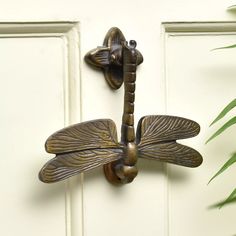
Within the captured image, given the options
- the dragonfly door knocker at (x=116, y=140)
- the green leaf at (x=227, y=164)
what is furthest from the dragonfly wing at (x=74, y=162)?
the green leaf at (x=227, y=164)

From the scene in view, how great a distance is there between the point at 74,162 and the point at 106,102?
0.09 metres

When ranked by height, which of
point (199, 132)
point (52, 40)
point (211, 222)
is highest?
point (52, 40)

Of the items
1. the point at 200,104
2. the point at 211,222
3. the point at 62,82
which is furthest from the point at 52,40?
the point at 211,222

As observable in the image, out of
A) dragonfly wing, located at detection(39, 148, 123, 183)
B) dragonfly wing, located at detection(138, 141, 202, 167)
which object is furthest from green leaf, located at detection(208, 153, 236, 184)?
dragonfly wing, located at detection(39, 148, 123, 183)

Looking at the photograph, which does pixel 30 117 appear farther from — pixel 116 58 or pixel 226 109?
pixel 226 109

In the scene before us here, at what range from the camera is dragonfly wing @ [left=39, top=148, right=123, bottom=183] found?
1.92ft

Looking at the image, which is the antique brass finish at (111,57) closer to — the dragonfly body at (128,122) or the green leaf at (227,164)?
the dragonfly body at (128,122)

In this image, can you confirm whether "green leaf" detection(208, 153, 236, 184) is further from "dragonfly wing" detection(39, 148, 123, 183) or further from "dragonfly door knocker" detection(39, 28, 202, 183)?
"dragonfly wing" detection(39, 148, 123, 183)

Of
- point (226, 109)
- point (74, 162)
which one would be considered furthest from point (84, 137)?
point (226, 109)

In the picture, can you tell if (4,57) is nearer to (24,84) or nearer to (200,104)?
(24,84)

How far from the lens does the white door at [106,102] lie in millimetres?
619

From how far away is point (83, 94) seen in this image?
25.0 inches

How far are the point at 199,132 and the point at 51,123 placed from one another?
0.59 feet

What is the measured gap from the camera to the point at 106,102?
0.65 m
